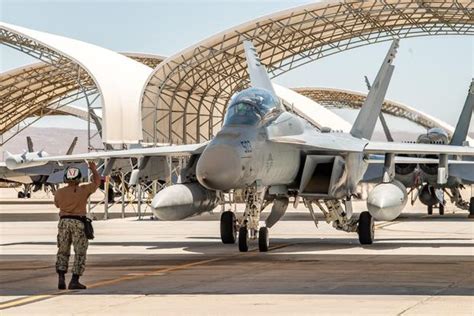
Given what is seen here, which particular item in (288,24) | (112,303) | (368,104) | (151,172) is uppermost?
(288,24)

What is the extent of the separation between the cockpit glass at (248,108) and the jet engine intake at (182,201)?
1.87 meters

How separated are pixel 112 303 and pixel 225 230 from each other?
10348 mm

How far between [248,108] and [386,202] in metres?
3.26

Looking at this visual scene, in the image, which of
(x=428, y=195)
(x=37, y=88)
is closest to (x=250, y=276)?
(x=428, y=195)

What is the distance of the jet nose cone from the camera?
53.3 feet

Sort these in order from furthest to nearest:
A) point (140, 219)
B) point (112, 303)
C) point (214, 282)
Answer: point (140, 219) → point (214, 282) → point (112, 303)

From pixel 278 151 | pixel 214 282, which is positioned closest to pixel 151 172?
pixel 278 151

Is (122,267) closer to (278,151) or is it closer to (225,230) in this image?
(278,151)

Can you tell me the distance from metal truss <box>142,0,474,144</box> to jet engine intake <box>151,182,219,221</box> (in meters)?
19.4

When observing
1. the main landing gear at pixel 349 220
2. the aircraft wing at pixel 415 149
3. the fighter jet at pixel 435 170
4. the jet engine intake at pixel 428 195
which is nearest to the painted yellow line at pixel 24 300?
the main landing gear at pixel 349 220

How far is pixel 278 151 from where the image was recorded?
18.3 meters

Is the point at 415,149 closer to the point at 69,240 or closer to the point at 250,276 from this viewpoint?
the point at 250,276

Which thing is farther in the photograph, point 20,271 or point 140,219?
point 140,219

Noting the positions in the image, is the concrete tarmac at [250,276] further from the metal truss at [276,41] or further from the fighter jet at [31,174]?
the fighter jet at [31,174]
